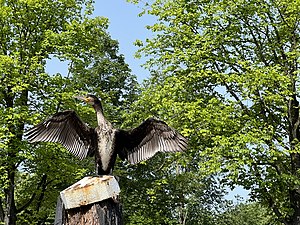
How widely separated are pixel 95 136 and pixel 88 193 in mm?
1530

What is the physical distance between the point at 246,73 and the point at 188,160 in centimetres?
306

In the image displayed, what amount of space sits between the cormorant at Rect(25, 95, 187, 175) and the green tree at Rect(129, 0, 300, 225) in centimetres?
670

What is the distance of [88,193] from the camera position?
13.6 ft

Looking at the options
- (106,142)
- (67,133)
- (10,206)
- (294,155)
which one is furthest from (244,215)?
(106,142)

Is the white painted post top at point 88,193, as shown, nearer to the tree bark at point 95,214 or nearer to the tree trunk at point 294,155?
the tree bark at point 95,214

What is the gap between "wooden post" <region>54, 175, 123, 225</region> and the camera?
4.10 meters

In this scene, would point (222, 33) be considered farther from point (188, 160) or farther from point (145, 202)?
point (145, 202)

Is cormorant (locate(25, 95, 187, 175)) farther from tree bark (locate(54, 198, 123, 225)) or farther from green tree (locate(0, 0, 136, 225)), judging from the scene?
green tree (locate(0, 0, 136, 225))

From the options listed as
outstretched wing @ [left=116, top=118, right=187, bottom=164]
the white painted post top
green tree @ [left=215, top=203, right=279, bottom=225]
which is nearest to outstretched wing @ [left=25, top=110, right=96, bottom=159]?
outstretched wing @ [left=116, top=118, right=187, bottom=164]

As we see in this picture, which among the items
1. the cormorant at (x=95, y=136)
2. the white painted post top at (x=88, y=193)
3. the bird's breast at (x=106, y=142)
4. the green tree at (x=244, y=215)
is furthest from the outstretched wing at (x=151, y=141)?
the green tree at (x=244, y=215)

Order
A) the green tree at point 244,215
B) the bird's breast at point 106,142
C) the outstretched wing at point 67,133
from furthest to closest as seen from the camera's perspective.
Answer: the green tree at point 244,215, the outstretched wing at point 67,133, the bird's breast at point 106,142

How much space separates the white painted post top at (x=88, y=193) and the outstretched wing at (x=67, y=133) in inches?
57.6

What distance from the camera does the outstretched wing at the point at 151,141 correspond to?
5.82 metres

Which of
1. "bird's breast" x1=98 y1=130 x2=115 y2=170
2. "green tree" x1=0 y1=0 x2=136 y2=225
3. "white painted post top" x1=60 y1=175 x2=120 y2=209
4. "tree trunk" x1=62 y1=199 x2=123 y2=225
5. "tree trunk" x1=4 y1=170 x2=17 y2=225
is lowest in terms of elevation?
"tree trunk" x1=62 y1=199 x2=123 y2=225
